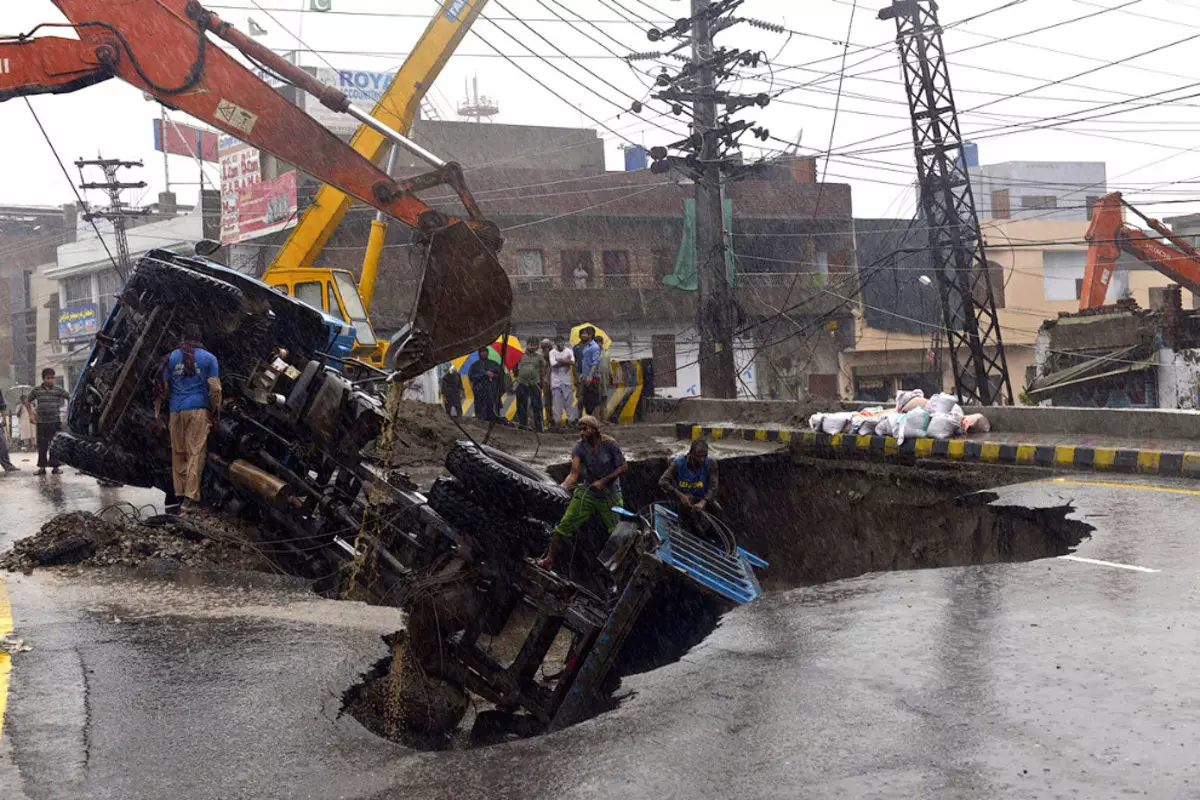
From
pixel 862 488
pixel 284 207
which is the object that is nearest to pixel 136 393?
pixel 862 488

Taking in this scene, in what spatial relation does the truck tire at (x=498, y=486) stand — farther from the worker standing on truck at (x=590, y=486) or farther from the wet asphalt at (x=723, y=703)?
the wet asphalt at (x=723, y=703)

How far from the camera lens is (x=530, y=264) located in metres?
41.3

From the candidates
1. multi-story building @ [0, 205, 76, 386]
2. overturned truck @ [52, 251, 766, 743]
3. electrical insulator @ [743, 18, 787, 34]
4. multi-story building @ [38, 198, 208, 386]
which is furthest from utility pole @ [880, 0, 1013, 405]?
multi-story building @ [0, 205, 76, 386]

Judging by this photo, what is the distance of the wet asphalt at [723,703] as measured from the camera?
14.8 feet

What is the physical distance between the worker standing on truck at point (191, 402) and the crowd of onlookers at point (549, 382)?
898cm

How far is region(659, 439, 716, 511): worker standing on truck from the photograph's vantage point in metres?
10.4

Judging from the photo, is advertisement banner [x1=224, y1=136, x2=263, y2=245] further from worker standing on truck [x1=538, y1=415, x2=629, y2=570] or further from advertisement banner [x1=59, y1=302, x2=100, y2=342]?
worker standing on truck [x1=538, y1=415, x2=629, y2=570]

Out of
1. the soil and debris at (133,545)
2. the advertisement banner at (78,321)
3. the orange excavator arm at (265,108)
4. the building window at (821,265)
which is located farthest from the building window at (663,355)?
the soil and debris at (133,545)

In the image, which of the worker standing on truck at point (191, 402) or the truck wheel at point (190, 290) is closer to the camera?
the worker standing on truck at point (191, 402)

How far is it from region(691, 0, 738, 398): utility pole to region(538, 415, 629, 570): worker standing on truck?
46.0 feet

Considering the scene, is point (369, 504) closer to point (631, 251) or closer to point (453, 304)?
point (453, 304)

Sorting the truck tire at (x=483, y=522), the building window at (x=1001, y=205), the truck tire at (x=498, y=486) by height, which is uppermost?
the building window at (x=1001, y=205)

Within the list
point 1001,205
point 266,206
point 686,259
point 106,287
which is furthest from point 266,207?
point 1001,205

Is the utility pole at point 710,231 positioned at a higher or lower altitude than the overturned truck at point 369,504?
higher
